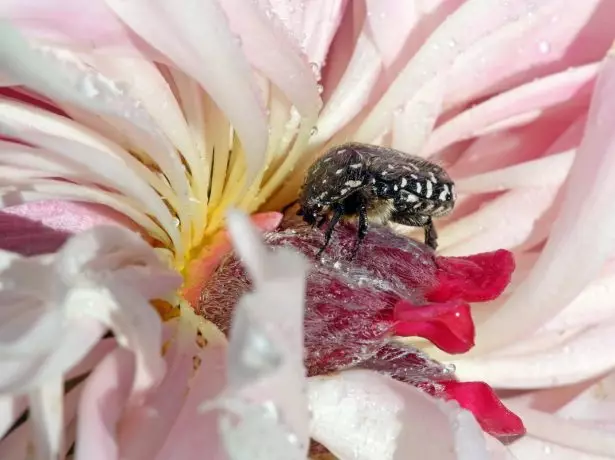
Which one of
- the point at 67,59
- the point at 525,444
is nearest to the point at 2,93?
the point at 67,59

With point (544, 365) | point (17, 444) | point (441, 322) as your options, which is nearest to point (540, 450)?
point (544, 365)

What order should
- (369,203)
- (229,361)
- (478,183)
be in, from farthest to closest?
1. (478,183)
2. (369,203)
3. (229,361)

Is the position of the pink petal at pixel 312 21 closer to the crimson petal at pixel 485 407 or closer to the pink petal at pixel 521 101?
the pink petal at pixel 521 101

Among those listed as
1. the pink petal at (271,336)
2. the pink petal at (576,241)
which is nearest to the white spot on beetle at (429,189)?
the pink petal at (576,241)

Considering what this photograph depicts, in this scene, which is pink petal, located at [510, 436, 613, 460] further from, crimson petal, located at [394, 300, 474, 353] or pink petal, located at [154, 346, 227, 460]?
pink petal, located at [154, 346, 227, 460]

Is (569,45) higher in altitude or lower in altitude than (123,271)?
lower

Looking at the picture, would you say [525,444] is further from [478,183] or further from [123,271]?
[123,271]
